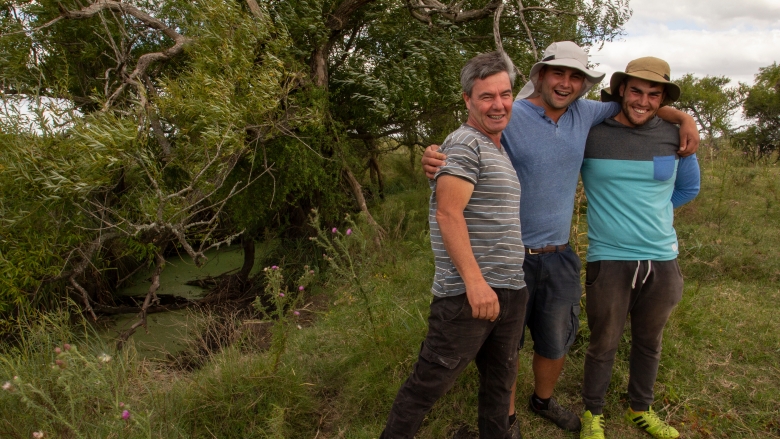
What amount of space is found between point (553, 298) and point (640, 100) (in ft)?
3.58

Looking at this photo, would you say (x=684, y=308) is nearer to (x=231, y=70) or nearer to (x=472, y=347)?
(x=472, y=347)

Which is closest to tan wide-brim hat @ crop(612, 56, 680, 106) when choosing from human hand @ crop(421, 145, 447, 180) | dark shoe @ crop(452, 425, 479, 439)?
human hand @ crop(421, 145, 447, 180)

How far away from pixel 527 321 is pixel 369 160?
24.3 ft

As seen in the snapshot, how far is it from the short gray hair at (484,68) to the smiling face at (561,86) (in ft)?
1.09

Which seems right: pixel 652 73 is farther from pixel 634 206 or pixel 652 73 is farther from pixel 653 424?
pixel 653 424

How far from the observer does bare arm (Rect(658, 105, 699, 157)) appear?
8.46ft

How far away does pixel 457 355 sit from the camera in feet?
7.54

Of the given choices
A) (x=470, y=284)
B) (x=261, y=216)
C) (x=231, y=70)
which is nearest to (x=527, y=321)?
(x=470, y=284)

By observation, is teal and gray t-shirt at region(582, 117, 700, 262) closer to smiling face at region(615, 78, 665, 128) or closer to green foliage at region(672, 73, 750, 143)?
smiling face at region(615, 78, 665, 128)

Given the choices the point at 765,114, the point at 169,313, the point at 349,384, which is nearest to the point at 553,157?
the point at 349,384

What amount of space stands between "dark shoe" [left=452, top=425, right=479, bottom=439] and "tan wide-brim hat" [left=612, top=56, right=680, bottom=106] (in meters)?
2.13

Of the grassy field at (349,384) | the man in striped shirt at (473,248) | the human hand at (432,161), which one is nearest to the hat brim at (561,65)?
the man in striped shirt at (473,248)

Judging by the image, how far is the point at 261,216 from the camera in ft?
24.8

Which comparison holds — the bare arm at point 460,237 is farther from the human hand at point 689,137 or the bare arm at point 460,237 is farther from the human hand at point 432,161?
the human hand at point 689,137
